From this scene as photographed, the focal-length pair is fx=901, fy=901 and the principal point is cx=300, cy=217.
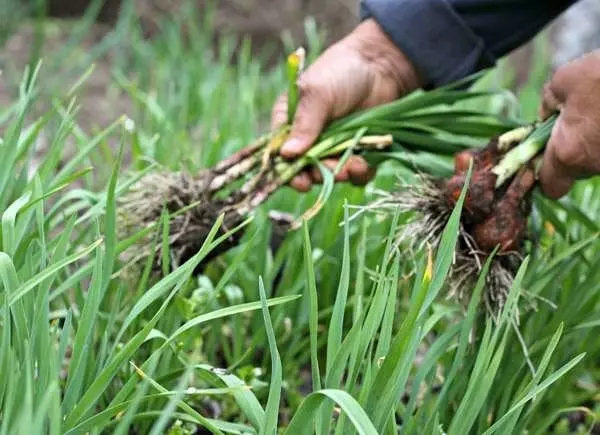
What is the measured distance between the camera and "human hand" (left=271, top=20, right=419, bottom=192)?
150cm

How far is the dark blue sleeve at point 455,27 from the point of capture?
1.61 m

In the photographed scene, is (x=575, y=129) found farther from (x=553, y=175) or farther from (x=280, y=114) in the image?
(x=280, y=114)

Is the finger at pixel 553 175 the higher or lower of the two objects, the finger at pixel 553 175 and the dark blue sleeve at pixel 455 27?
the lower

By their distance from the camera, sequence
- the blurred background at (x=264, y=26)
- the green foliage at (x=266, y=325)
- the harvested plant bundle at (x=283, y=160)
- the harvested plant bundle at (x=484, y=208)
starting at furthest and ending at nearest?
the blurred background at (x=264, y=26), the harvested plant bundle at (x=283, y=160), the harvested plant bundle at (x=484, y=208), the green foliage at (x=266, y=325)

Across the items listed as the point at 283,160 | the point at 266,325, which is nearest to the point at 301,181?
the point at 283,160

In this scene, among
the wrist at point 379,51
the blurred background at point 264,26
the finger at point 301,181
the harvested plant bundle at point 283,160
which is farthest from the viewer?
the blurred background at point 264,26

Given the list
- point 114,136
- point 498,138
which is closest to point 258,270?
point 498,138

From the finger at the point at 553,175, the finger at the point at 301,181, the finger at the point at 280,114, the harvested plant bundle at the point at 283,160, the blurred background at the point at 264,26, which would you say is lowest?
the blurred background at the point at 264,26

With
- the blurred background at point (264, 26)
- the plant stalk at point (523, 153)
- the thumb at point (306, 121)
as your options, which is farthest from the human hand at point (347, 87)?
the blurred background at point (264, 26)

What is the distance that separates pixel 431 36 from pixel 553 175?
42cm

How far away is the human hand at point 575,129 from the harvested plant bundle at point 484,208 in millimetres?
30

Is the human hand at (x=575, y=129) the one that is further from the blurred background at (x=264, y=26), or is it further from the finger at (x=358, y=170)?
the blurred background at (x=264, y=26)

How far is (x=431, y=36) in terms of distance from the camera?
1624 mm

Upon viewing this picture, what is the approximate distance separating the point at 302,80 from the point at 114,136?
1408mm
